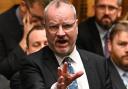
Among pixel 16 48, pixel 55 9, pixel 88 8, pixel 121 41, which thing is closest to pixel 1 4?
pixel 88 8

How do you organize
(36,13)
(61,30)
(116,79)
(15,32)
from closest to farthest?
(61,30) < (116,79) < (36,13) < (15,32)

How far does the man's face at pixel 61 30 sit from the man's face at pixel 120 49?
72cm

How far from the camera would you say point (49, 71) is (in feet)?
7.65

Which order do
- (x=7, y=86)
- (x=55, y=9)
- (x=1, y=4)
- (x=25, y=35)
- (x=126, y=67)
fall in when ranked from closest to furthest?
(x=55, y=9)
(x=7, y=86)
(x=126, y=67)
(x=25, y=35)
(x=1, y=4)

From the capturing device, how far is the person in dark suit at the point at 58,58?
2297mm

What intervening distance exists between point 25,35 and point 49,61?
35.1 inches

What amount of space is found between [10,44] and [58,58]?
3.27ft

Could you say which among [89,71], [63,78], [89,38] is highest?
[63,78]

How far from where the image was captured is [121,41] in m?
3.01

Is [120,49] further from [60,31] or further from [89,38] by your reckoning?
[60,31]

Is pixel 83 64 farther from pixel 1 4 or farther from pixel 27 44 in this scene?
pixel 1 4

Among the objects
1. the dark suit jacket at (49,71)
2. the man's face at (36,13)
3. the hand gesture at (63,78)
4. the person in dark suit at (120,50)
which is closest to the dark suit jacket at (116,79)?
the person in dark suit at (120,50)

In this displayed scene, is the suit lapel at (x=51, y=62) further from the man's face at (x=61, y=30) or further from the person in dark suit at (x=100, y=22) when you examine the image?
the person in dark suit at (x=100, y=22)

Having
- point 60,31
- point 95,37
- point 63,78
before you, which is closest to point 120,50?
point 95,37
